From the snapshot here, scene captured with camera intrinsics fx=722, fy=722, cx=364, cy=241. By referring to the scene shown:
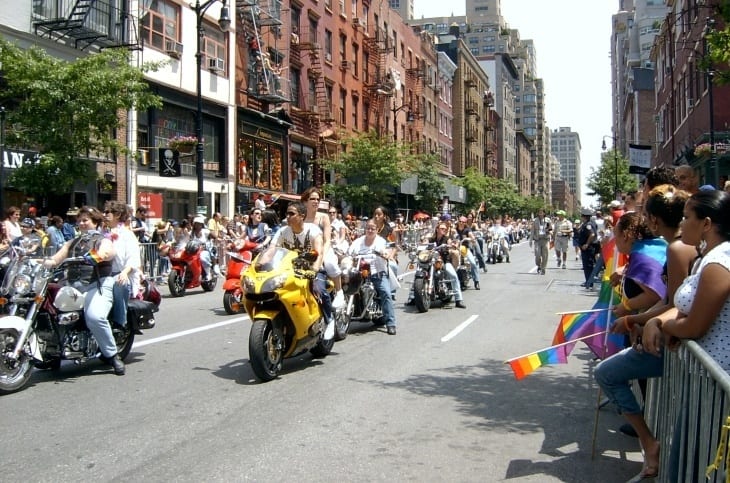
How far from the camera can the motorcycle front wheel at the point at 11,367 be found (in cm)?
646

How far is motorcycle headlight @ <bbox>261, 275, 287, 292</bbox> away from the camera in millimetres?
7082

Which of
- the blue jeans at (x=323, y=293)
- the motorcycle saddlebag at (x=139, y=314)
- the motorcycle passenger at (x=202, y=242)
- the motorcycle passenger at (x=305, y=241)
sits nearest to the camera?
the motorcycle saddlebag at (x=139, y=314)

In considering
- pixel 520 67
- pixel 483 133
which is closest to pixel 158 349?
pixel 483 133

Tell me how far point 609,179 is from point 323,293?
6098 cm

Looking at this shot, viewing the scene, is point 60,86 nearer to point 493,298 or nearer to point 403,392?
point 493,298

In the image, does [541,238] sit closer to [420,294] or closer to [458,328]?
[420,294]

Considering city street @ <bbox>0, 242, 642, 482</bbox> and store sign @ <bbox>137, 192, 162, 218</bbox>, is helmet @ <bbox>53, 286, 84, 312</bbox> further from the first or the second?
store sign @ <bbox>137, 192, 162, 218</bbox>

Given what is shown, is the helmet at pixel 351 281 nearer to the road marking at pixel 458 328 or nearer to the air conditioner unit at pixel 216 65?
the road marking at pixel 458 328

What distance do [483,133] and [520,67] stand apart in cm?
8074

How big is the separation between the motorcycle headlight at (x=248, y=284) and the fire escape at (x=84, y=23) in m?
16.9

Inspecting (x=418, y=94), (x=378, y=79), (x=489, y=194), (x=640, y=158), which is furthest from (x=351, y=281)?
(x=489, y=194)

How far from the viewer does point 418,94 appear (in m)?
59.5

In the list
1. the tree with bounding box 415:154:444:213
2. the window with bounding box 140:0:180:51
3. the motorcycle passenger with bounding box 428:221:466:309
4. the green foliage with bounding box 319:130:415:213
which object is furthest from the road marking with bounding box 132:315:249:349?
the tree with bounding box 415:154:444:213

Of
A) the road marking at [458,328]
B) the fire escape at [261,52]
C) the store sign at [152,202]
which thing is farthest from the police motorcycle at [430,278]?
the fire escape at [261,52]
